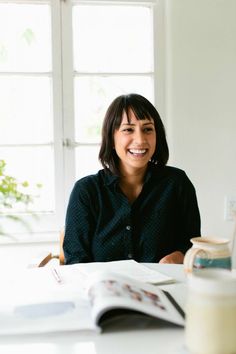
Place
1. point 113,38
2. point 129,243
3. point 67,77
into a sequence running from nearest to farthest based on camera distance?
point 129,243, point 67,77, point 113,38

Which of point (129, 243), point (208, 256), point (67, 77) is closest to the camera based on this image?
point (208, 256)

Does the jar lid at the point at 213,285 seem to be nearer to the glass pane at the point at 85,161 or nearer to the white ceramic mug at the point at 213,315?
the white ceramic mug at the point at 213,315

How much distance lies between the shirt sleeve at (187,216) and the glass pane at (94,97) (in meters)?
0.90

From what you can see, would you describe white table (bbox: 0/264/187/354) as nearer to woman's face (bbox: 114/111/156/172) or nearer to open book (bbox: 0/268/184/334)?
open book (bbox: 0/268/184/334)

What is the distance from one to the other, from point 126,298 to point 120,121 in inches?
39.5

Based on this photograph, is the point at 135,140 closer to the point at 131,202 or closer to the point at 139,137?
the point at 139,137

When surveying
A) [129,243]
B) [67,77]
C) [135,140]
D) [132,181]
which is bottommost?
[129,243]

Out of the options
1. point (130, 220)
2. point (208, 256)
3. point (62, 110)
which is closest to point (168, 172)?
point (130, 220)

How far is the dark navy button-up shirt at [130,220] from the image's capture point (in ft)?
5.12

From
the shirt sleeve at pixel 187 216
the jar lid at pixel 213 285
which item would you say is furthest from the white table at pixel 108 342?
the shirt sleeve at pixel 187 216

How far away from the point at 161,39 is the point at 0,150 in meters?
1.12

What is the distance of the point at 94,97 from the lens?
245cm

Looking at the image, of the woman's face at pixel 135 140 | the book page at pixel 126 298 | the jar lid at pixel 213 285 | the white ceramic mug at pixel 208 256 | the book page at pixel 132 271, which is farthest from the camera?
the woman's face at pixel 135 140

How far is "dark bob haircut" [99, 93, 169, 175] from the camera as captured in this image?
5.47 ft
